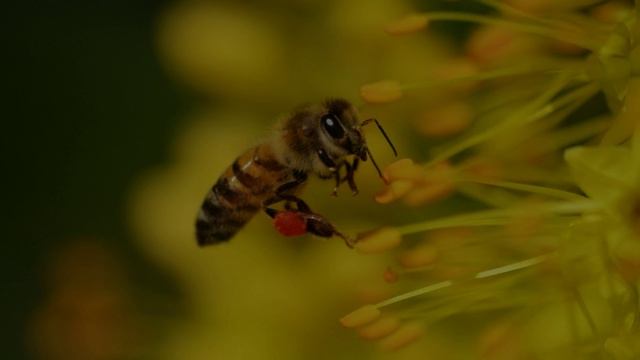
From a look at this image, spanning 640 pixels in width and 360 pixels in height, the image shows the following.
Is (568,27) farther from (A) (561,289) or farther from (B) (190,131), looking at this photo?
(B) (190,131)

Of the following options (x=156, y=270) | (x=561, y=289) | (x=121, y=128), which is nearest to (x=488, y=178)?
(x=561, y=289)

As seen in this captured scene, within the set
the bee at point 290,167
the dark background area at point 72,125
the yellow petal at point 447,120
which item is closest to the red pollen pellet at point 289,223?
the bee at point 290,167

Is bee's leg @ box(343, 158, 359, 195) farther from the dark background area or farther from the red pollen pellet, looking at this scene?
the dark background area

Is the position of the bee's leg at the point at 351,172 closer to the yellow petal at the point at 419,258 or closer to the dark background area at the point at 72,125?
the yellow petal at the point at 419,258

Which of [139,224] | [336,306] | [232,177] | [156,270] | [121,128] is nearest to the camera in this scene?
[232,177]

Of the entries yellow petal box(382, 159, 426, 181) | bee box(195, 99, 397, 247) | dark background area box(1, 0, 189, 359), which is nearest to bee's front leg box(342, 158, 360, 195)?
bee box(195, 99, 397, 247)

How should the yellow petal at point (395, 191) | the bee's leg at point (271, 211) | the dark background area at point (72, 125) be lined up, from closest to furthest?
the yellow petal at point (395, 191) < the bee's leg at point (271, 211) < the dark background area at point (72, 125)
